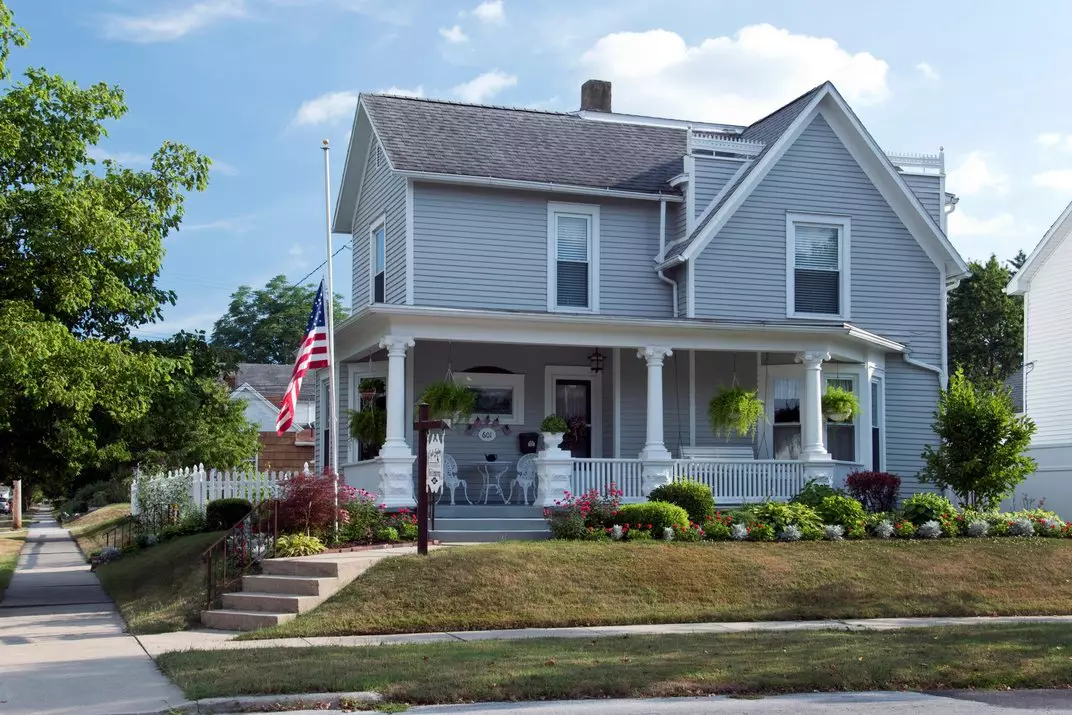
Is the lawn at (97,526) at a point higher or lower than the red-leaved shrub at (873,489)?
lower

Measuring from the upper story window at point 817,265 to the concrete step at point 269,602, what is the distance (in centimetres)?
1163

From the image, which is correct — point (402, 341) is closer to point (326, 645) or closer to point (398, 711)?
point (326, 645)

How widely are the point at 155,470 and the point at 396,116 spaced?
16590 mm

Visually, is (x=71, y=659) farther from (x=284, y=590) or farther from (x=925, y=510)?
(x=925, y=510)

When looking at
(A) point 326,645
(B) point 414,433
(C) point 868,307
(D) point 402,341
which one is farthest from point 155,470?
(A) point 326,645

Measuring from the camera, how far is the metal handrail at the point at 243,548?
15.1 meters

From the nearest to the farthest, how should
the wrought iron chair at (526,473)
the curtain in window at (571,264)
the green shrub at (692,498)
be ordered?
the green shrub at (692,498) → the wrought iron chair at (526,473) → the curtain in window at (571,264)

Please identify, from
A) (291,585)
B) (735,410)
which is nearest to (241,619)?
(291,585)

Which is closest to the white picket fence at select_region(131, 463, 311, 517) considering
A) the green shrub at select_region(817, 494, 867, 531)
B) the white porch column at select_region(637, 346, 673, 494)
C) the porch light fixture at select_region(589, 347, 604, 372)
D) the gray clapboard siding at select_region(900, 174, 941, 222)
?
the porch light fixture at select_region(589, 347, 604, 372)

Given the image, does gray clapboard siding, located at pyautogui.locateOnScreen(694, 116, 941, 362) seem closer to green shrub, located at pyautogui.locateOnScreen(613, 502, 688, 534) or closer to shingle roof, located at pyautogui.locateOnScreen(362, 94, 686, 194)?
shingle roof, located at pyautogui.locateOnScreen(362, 94, 686, 194)

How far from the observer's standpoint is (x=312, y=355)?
18344mm

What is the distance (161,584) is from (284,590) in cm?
395

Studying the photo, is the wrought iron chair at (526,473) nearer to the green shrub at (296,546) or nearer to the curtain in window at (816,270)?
the green shrub at (296,546)

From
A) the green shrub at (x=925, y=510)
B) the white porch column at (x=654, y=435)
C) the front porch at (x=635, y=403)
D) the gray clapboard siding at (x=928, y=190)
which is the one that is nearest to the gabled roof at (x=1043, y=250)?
the gray clapboard siding at (x=928, y=190)
